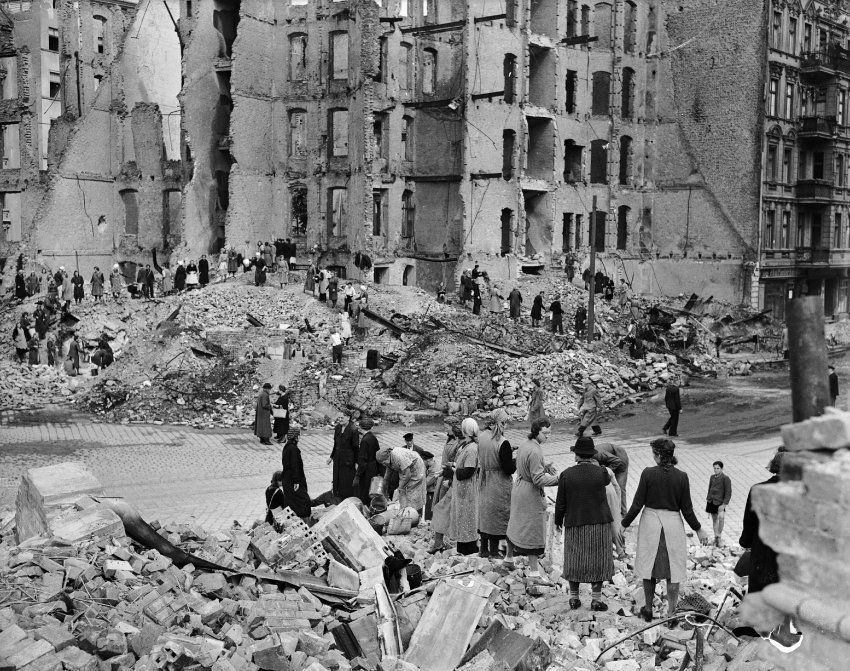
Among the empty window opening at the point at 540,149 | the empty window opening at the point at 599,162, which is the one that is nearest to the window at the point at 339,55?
the empty window opening at the point at 540,149

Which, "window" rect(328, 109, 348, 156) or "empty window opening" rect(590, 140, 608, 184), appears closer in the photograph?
"window" rect(328, 109, 348, 156)

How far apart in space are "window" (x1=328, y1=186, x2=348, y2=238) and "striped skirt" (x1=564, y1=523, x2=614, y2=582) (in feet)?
108

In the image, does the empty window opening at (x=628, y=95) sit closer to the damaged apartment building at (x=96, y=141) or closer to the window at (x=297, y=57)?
the window at (x=297, y=57)

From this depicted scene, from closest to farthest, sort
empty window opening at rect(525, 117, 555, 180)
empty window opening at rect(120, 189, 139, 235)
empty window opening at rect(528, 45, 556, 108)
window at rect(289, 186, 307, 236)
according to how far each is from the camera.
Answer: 1. window at rect(289, 186, 307, 236)
2. empty window opening at rect(528, 45, 556, 108)
3. empty window opening at rect(525, 117, 555, 180)
4. empty window opening at rect(120, 189, 139, 235)

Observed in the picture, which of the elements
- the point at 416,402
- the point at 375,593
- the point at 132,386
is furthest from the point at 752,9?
the point at 375,593

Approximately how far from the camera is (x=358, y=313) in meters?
32.1

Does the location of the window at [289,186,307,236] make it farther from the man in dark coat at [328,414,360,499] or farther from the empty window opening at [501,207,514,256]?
the man in dark coat at [328,414,360,499]

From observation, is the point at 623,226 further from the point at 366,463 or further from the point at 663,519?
the point at 663,519

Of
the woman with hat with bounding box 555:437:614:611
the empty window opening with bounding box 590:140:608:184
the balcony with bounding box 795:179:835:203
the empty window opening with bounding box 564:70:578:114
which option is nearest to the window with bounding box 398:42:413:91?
the empty window opening with bounding box 564:70:578:114

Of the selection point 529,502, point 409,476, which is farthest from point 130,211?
point 529,502

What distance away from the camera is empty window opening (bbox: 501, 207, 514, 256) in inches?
1697

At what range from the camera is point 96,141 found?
4725cm

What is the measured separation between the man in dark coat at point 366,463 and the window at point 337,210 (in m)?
28.0

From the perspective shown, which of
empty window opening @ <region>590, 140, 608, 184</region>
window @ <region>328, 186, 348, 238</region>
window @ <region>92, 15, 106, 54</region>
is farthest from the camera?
window @ <region>92, 15, 106, 54</region>
